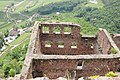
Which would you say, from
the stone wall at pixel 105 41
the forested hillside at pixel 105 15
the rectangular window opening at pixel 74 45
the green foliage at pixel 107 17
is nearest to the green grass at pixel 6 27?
the forested hillside at pixel 105 15

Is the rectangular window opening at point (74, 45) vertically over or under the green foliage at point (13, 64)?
over

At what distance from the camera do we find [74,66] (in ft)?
58.1

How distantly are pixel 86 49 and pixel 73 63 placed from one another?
25.3 ft

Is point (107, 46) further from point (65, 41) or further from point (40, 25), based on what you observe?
point (40, 25)

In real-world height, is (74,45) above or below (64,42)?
below

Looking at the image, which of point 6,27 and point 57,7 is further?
point 57,7

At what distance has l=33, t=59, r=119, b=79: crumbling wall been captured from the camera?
57.6 ft

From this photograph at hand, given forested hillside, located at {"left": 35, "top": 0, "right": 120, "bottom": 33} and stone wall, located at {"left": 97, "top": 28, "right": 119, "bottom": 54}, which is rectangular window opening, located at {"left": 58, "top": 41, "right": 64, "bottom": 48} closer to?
stone wall, located at {"left": 97, "top": 28, "right": 119, "bottom": 54}

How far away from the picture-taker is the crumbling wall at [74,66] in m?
17.5

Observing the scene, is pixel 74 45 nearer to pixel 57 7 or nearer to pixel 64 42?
pixel 64 42

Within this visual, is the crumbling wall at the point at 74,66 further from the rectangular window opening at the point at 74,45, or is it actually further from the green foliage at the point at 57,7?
the green foliage at the point at 57,7

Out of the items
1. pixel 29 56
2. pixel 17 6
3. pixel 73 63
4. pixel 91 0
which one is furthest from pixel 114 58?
pixel 17 6

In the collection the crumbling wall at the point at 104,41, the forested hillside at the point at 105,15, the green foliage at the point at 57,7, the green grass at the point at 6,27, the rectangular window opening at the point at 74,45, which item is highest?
the crumbling wall at the point at 104,41

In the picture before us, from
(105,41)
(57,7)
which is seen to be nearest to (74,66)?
(105,41)
